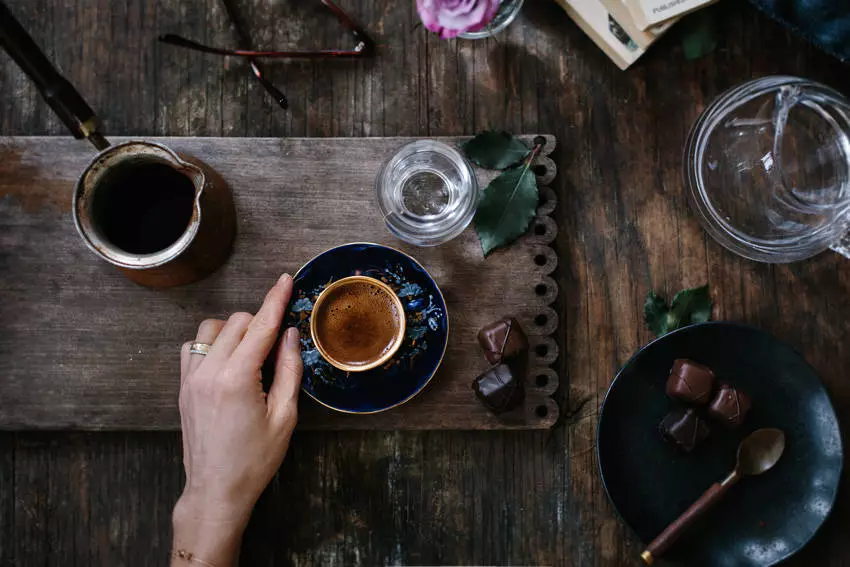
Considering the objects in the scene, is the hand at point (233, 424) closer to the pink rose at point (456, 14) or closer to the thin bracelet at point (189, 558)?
the thin bracelet at point (189, 558)

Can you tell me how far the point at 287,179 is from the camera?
1132 mm

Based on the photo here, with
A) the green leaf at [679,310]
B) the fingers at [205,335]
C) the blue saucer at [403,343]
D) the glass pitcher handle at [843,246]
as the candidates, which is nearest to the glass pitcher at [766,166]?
the glass pitcher handle at [843,246]

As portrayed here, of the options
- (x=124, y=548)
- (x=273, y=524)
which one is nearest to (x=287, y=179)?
(x=273, y=524)

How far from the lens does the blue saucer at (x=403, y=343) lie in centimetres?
108

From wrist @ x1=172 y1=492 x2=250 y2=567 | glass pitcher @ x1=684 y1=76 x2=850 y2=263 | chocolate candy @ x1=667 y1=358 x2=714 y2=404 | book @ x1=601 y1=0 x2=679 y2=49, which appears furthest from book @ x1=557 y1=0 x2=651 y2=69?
wrist @ x1=172 y1=492 x2=250 y2=567

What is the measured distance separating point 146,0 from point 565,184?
845mm

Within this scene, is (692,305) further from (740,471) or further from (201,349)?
(201,349)

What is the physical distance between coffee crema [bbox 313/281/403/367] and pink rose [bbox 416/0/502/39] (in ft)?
1.41

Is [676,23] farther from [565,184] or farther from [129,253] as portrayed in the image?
[129,253]

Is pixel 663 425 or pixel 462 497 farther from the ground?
pixel 663 425

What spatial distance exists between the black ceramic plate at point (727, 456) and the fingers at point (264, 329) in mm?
564

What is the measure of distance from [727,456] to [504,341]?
0.45 metres

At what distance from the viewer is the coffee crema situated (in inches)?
42.4

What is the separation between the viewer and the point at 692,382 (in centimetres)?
106
